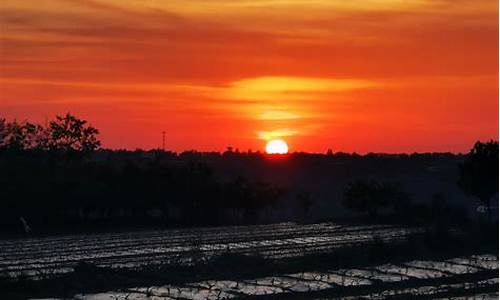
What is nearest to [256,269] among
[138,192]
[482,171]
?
[482,171]

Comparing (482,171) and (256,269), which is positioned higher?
(482,171)

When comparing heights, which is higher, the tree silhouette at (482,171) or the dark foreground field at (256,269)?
the tree silhouette at (482,171)

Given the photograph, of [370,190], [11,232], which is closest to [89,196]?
[11,232]

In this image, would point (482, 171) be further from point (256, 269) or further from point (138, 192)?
point (256, 269)

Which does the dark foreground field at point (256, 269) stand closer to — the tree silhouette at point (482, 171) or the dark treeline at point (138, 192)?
the tree silhouette at point (482, 171)

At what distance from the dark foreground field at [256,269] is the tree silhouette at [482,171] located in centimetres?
912

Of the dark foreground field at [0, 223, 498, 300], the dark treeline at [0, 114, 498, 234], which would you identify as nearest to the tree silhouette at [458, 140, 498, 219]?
the dark treeline at [0, 114, 498, 234]

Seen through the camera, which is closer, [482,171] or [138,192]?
[482,171]

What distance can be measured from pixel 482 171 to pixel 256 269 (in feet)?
79.6

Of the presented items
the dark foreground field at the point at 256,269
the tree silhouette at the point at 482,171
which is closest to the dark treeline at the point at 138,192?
the tree silhouette at the point at 482,171

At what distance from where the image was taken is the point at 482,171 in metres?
46.3

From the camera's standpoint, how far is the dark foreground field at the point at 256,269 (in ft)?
65.7

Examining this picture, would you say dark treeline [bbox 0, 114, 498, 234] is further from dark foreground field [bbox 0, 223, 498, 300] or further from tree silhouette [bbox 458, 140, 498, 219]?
dark foreground field [bbox 0, 223, 498, 300]

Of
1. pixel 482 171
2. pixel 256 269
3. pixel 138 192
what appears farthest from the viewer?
pixel 138 192
